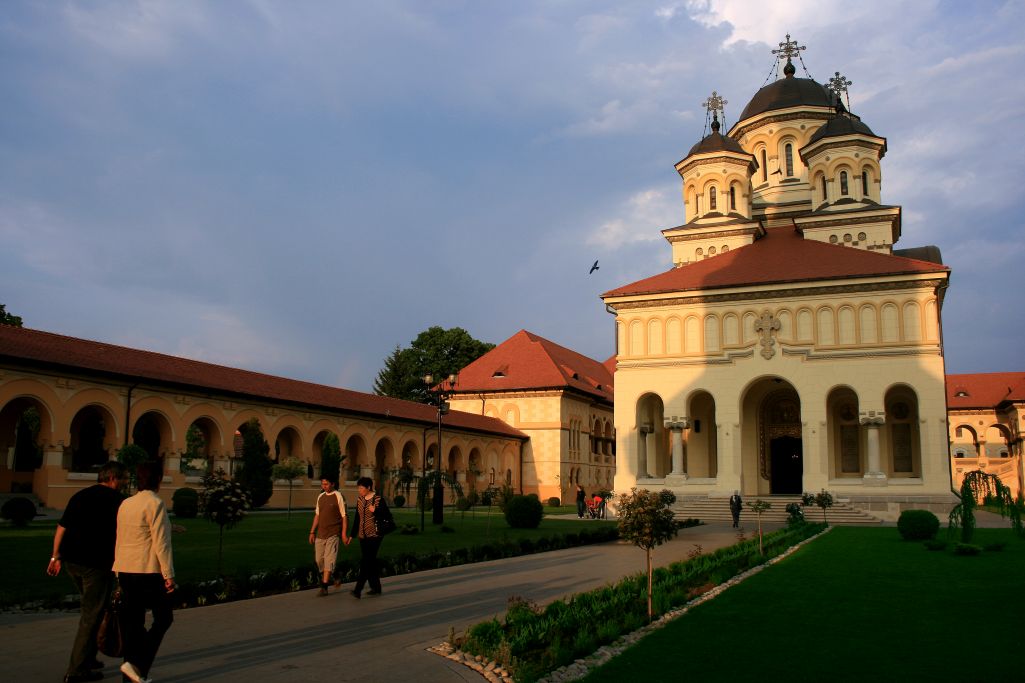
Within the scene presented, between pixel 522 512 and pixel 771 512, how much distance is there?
44.9 ft

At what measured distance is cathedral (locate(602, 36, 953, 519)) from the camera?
3491 centimetres

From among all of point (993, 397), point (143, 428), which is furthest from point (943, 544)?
point (993, 397)

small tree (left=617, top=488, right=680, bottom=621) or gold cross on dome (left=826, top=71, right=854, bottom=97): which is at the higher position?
gold cross on dome (left=826, top=71, right=854, bottom=97)

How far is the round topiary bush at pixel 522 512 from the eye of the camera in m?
26.2

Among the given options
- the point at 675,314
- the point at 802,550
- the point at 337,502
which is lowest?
the point at 802,550

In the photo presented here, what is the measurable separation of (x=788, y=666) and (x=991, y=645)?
2300 mm

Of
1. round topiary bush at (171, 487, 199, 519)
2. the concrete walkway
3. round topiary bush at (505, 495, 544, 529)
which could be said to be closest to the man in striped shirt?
the concrete walkway

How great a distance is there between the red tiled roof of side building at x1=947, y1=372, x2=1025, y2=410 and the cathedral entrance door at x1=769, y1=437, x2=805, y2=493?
1256 inches

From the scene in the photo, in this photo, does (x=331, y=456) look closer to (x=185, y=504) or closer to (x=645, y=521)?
(x=185, y=504)

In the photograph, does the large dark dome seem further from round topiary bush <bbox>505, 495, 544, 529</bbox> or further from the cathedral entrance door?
round topiary bush <bbox>505, 495, 544, 529</bbox>

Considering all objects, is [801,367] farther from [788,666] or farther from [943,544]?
[788,666]

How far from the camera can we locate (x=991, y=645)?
25.1 ft

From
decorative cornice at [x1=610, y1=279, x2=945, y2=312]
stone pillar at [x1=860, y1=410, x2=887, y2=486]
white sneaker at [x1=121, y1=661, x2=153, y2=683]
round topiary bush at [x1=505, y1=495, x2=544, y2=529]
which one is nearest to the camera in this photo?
white sneaker at [x1=121, y1=661, x2=153, y2=683]

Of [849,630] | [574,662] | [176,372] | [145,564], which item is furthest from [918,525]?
[176,372]
